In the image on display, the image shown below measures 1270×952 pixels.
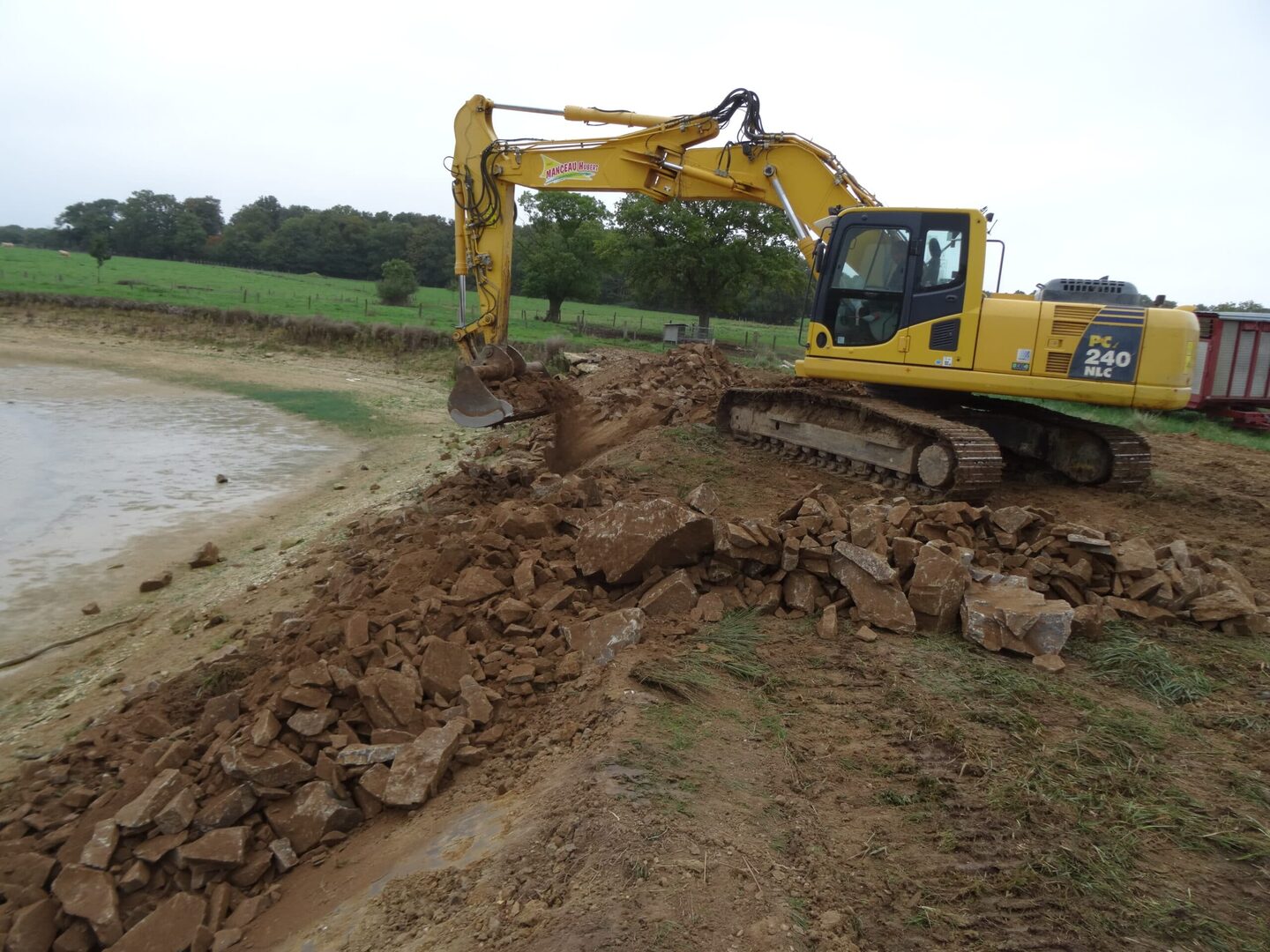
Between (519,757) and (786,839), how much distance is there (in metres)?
1.41

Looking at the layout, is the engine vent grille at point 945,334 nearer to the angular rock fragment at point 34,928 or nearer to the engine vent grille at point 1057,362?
the engine vent grille at point 1057,362

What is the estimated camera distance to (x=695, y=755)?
3633mm

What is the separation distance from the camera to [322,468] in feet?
41.6

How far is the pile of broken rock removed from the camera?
383cm

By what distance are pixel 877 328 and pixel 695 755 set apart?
19.6ft

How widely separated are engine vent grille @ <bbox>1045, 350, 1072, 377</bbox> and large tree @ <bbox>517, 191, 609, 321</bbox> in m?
31.5

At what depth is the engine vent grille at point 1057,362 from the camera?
7664 millimetres

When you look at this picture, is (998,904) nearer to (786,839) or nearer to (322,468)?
(786,839)

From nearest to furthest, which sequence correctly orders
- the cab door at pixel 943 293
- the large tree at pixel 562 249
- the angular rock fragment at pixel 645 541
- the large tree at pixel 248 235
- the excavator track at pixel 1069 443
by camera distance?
1. the angular rock fragment at pixel 645 541
2. the cab door at pixel 943 293
3. the excavator track at pixel 1069 443
4. the large tree at pixel 562 249
5. the large tree at pixel 248 235

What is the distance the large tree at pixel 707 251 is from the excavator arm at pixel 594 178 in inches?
760

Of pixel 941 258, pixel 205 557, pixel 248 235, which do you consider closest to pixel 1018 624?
pixel 941 258

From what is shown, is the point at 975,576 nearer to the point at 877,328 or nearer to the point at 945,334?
the point at 945,334

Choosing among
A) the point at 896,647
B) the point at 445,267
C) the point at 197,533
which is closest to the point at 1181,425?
the point at 896,647

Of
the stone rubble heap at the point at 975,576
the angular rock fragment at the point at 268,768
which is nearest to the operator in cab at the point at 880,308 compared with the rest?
the stone rubble heap at the point at 975,576
